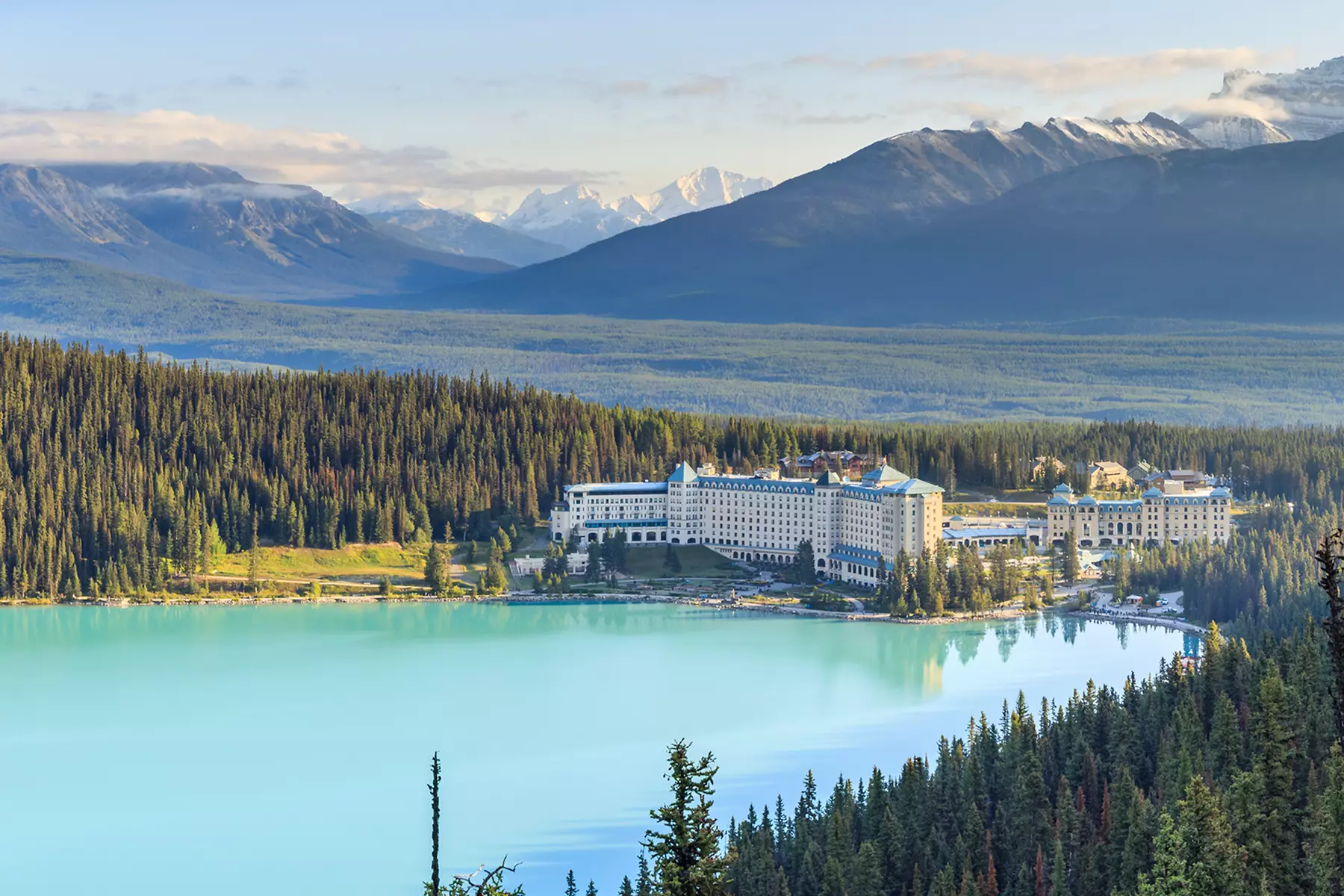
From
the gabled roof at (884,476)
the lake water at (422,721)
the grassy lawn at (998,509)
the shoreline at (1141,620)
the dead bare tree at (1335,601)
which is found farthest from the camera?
the grassy lawn at (998,509)

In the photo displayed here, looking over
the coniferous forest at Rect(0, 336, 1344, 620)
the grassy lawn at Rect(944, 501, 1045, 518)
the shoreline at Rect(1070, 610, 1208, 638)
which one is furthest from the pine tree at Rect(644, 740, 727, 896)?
the grassy lawn at Rect(944, 501, 1045, 518)

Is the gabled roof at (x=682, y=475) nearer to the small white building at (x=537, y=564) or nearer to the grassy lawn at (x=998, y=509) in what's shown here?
the small white building at (x=537, y=564)

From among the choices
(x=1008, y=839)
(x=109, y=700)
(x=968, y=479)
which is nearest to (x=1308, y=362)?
(x=968, y=479)

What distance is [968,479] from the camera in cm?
8869

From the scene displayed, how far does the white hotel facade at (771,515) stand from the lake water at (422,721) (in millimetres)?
6134

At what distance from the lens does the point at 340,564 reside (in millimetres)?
77188

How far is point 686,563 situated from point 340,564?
38.1ft

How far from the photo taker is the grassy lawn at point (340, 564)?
76.0 metres

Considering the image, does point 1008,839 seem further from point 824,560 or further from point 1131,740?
point 824,560

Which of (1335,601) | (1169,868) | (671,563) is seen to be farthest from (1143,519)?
(1335,601)

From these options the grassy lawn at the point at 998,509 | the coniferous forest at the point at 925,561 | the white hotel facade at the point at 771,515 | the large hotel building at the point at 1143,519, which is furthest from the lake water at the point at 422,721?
the grassy lawn at the point at 998,509

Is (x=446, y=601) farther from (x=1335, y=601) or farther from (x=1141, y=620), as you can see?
(x=1335, y=601)

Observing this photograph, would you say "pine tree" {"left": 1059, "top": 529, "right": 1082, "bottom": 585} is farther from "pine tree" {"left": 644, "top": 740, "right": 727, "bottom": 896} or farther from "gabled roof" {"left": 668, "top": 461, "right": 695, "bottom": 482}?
"pine tree" {"left": 644, "top": 740, "right": 727, "bottom": 896}

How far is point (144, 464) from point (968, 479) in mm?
31004
